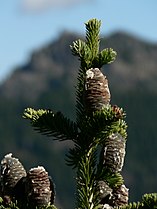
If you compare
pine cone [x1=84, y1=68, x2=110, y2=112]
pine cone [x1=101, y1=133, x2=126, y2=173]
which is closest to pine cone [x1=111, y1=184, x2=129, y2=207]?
pine cone [x1=101, y1=133, x2=126, y2=173]

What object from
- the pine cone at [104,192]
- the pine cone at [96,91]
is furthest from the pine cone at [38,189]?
the pine cone at [96,91]

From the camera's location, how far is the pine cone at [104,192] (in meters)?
3.72

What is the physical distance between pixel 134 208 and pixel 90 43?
100 cm

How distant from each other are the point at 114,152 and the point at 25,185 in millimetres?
475

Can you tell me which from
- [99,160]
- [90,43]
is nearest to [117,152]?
[99,160]

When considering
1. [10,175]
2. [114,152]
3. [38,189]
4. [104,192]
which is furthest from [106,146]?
[10,175]

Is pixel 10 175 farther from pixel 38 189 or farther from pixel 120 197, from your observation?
pixel 120 197

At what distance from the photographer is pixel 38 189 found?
11.8ft

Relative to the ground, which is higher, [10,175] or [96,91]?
[96,91]

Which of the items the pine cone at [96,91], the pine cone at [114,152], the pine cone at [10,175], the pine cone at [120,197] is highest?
the pine cone at [96,91]

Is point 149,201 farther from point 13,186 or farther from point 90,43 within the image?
point 90,43

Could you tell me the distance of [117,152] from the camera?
11.9ft

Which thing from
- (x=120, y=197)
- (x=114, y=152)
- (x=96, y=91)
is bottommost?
(x=120, y=197)

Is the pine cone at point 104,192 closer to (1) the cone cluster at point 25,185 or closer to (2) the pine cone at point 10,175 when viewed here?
(1) the cone cluster at point 25,185
